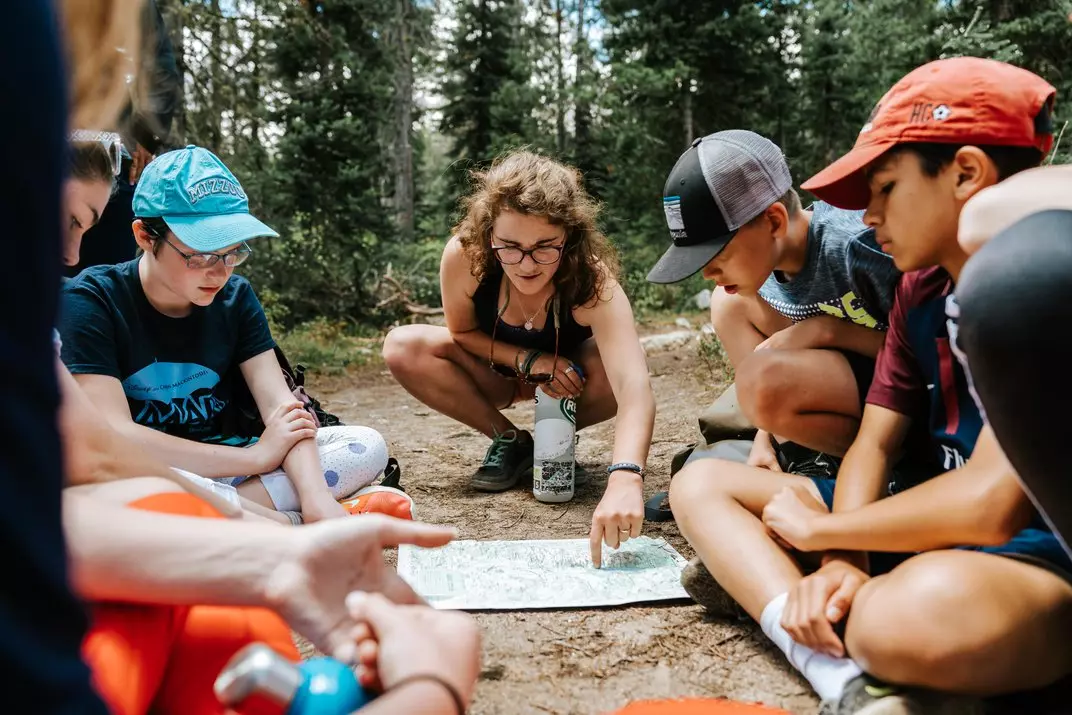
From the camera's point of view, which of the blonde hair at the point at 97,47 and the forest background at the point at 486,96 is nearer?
the blonde hair at the point at 97,47

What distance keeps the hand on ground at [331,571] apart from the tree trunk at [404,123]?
1205cm

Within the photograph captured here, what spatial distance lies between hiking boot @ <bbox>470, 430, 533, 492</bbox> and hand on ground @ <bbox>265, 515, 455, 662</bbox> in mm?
2021

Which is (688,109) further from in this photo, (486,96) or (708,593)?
(708,593)

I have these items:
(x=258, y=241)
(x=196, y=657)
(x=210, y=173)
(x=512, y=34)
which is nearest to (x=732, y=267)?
(x=210, y=173)

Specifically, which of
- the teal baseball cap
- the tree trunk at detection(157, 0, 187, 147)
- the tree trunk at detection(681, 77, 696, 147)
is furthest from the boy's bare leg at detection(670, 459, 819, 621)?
the tree trunk at detection(681, 77, 696, 147)

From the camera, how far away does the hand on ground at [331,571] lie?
0.97 m

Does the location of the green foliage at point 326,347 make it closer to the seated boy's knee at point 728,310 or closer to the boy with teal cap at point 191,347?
the boy with teal cap at point 191,347

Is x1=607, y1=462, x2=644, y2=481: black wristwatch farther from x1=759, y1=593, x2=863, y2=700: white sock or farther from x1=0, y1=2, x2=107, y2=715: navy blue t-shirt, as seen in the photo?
x1=0, y1=2, x2=107, y2=715: navy blue t-shirt

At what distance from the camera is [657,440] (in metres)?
3.72

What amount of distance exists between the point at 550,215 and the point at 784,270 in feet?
2.54

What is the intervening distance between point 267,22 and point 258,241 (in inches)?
87.9

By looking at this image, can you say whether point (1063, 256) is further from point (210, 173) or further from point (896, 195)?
point (210, 173)

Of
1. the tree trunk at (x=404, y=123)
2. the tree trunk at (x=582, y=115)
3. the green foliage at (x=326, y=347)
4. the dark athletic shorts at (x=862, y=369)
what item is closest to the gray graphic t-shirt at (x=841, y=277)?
the dark athletic shorts at (x=862, y=369)

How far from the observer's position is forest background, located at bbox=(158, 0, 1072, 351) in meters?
8.05
